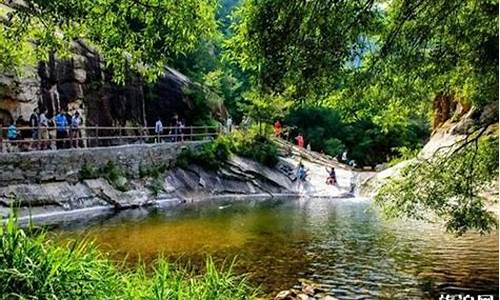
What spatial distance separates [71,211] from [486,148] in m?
13.1

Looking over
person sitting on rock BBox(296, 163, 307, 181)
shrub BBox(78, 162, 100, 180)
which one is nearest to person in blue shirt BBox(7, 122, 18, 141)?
shrub BBox(78, 162, 100, 180)

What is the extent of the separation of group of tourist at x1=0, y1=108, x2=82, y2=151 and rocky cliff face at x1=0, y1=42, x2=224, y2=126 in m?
0.69

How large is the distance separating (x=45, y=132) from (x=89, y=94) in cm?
477

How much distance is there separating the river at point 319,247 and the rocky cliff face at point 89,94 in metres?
5.56

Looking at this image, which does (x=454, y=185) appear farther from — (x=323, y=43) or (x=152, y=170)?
(x=152, y=170)

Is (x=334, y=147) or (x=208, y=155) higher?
(x=334, y=147)

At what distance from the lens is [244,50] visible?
223 inches

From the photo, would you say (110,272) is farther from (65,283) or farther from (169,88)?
(169,88)

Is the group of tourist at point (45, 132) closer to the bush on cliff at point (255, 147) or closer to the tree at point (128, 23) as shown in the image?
the bush on cliff at point (255, 147)

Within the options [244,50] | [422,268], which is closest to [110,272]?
[244,50]

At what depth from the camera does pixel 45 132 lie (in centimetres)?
1925

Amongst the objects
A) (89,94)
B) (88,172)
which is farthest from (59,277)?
(89,94)

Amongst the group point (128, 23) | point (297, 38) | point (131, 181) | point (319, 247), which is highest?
point (128, 23)

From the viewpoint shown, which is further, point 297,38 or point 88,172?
point 88,172
